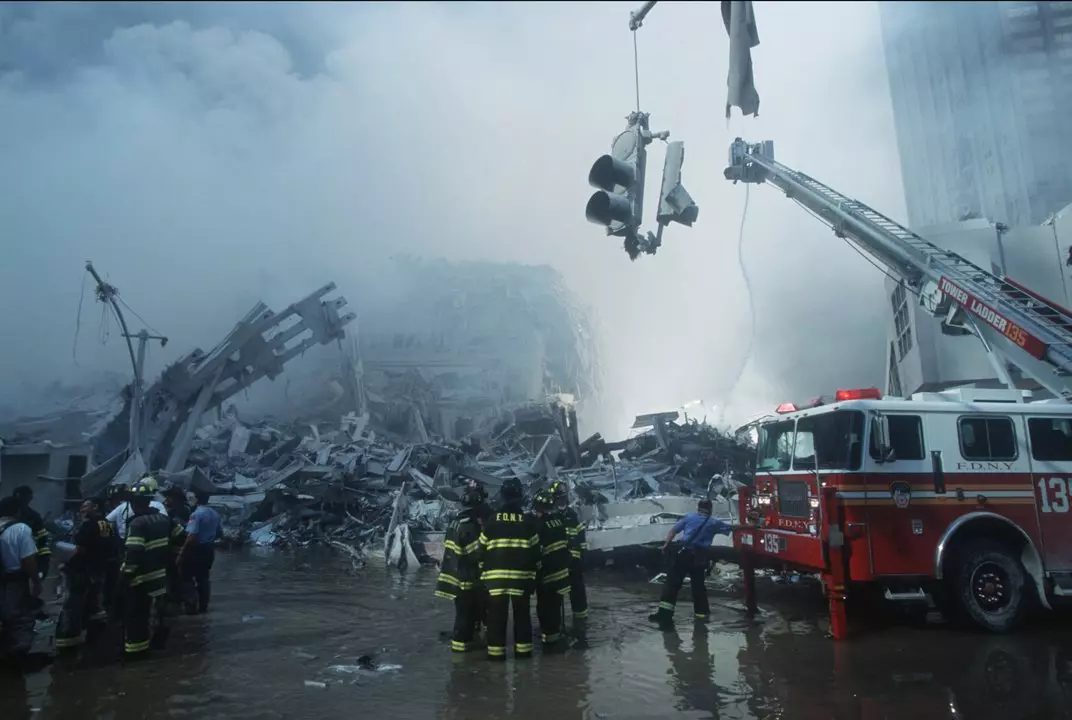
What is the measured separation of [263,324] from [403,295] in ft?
88.8

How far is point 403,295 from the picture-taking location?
1843 inches

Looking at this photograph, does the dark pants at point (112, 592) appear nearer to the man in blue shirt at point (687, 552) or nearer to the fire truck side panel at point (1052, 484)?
the man in blue shirt at point (687, 552)

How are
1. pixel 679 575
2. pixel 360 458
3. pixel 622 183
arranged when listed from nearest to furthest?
pixel 622 183
pixel 679 575
pixel 360 458

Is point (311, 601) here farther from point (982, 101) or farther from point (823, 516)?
point (982, 101)

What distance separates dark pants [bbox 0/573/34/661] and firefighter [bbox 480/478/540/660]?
405cm

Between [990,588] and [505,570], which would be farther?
[990,588]

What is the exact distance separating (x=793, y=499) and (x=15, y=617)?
7.56 metres

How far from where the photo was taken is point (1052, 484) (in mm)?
6910

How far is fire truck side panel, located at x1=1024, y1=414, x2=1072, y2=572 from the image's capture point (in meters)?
6.79

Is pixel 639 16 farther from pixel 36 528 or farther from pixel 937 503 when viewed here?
pixel 36 528

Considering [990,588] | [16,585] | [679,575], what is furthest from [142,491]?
[990,588]

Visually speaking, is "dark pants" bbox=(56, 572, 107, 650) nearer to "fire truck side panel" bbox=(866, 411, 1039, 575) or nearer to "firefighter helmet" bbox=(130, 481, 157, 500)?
"firefighter helmet" bbox=(130, 481, 157, 500)

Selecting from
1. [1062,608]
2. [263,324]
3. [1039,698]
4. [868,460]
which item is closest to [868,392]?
[868,460]

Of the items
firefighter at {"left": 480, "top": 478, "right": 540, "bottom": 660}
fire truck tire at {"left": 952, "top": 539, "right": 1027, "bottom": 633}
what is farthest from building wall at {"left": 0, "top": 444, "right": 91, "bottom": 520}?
fire truck tire at {"left": 952, "top": 539, "right": 1027, "bottom": 633}
